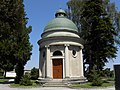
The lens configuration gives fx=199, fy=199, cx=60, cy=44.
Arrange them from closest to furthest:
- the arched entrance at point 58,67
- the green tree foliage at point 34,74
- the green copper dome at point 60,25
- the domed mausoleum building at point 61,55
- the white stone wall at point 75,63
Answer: the domed mausoleum building at point 61,55 < the arched entrance at point 58,67 < the white stone wall at point 75,63 < the green copper dome at point 60,25 < the green tree foliage at point 34,74

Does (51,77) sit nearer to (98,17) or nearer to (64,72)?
(64,72)

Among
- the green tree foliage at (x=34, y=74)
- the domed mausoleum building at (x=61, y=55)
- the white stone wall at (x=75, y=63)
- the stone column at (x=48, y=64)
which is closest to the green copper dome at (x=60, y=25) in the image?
the domed mausoleum building at (x=61, y=55)

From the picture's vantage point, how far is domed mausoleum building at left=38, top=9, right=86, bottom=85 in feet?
89.4

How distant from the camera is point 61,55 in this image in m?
27.7

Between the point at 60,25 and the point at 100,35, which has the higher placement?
the point at 60,25

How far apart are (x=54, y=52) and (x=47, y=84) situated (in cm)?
478

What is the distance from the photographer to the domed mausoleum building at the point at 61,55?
2723 cm

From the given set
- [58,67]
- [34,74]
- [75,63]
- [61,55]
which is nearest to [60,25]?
[61,55]

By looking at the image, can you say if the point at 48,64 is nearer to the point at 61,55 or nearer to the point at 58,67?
the point at 58,67

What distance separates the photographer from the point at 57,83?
25344mm

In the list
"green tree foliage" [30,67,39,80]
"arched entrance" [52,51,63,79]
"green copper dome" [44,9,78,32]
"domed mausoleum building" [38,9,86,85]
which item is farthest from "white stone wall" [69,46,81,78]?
"green tree foliage" [30,67,39,80]

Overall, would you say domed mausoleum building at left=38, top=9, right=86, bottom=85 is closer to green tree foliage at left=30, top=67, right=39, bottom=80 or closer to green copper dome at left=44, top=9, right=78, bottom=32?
green copper dome at left=44, top=9, right=78, bottom=32

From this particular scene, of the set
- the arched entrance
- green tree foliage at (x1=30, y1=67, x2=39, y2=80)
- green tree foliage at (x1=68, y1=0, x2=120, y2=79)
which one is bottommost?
green tree foliage at (x1=30, y1=67, x2=39, y2=80)

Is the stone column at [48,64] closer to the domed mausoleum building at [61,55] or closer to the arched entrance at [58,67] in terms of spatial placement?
the domed mausoleum building at [61,55]
